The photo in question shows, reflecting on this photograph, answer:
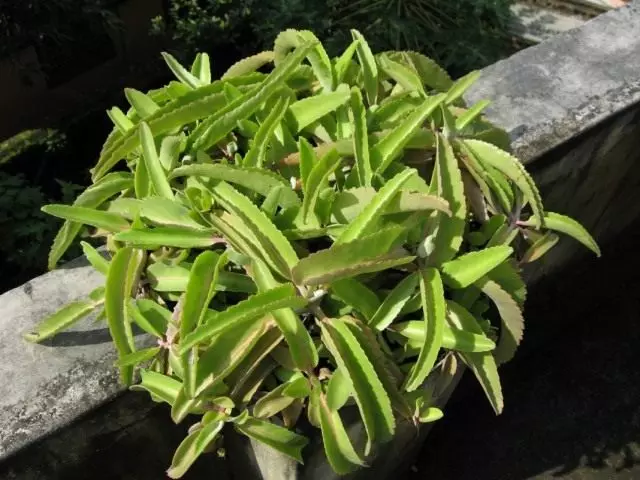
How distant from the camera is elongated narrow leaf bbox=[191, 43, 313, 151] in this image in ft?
4.30

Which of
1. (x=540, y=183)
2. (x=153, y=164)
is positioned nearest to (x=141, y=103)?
(x=153, y=164)

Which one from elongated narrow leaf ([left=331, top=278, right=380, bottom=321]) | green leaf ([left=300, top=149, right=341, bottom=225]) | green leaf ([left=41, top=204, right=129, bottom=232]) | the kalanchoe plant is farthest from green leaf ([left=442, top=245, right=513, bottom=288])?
green leaf ([left=41, top=204, right=129, bottom=232])

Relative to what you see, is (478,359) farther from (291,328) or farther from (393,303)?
(291,328)

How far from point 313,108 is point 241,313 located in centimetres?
46

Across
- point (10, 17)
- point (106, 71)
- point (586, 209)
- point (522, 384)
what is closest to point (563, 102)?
point (586, 209)

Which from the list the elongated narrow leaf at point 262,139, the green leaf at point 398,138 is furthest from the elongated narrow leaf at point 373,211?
the elongated narrow leaf at point 262,139

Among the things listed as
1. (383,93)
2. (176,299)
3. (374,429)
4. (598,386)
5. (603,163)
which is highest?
(383,93)

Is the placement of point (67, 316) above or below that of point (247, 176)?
below

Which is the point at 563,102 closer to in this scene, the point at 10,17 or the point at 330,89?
the point at 330,89

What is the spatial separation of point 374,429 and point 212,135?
1.94 feet

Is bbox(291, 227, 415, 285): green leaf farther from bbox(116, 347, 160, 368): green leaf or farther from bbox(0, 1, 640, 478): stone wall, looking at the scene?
bbox(0, 1, 640, 478): stone wall

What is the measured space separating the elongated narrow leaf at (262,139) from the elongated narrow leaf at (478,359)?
0.43m

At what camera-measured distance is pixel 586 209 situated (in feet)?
7.43

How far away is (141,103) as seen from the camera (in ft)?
4.63
